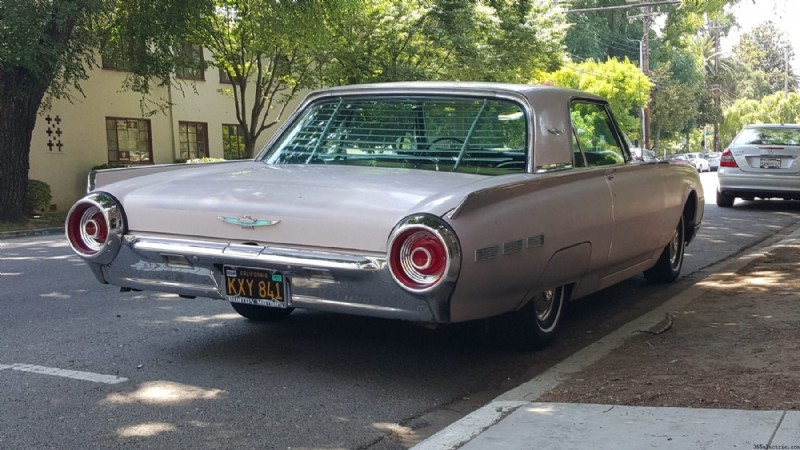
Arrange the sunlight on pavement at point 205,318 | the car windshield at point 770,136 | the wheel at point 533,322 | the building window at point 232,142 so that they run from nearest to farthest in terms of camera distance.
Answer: the wheel at point 533,322
the sunlight on pavement at point 205,318
the car windshield at point 770,136
the building window at point 232,142

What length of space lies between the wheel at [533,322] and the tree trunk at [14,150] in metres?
15.7

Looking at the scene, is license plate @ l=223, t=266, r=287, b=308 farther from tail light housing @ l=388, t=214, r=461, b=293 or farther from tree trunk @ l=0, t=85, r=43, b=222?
tree trunk @ l=0, t=85, r=43, b=222

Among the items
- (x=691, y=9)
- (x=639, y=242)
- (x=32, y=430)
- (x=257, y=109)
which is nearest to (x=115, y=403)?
A: (x=32, y=430)

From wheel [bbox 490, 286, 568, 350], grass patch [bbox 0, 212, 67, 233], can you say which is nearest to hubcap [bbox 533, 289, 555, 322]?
wheel [bbox 490, 286, 568, 350]

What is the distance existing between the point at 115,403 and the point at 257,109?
71.4 feet

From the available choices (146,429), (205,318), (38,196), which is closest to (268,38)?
(38,196)

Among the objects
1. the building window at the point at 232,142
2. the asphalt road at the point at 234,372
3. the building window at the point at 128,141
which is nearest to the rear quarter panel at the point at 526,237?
the asphalt road at the point at 234,372

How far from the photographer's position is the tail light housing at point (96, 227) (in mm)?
5113

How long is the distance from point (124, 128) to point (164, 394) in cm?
2281

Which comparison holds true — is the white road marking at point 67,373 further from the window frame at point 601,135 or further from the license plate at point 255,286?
the window frame at point 601,135

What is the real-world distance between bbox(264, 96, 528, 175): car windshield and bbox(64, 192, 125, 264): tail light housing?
1.21 meters

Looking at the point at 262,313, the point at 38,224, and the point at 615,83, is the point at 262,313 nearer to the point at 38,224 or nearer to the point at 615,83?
the point at 38,224

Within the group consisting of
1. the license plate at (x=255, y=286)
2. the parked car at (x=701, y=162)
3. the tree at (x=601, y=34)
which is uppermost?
the tree at (x=601, y=34)

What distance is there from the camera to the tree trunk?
61.3 ft
